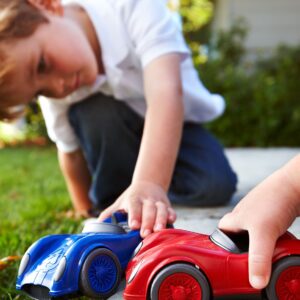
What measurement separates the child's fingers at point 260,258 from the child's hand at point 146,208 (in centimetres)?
36

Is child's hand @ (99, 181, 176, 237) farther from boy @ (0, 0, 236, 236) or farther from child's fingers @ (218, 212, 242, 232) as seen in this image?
child's fingers @ (218, 212, 242, 232)

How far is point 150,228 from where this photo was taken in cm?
141

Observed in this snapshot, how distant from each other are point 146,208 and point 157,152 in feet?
1.30

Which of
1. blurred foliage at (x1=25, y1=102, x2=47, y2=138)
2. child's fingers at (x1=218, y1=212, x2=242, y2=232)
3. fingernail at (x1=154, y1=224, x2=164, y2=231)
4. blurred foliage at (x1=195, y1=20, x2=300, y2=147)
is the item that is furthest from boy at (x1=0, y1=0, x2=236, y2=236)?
blurred foliage at (x1=25, y1=102, x2=47, y2=138)

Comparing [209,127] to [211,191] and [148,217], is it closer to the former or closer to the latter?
[211,191]

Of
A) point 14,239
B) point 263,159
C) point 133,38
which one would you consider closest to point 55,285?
point 14,239

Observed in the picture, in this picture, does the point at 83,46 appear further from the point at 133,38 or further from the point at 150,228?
the point at 150,228

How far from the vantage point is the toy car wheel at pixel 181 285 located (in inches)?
42.3

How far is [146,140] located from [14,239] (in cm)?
63

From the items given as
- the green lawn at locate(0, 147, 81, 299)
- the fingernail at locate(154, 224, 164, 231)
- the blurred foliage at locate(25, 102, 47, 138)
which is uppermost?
the fingernail at locate(154, 224, 164, 231)

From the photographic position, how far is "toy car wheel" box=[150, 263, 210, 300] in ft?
3.53

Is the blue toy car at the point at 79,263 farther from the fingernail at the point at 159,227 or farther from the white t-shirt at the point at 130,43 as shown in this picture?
the white t-shirt at the point at 130,43

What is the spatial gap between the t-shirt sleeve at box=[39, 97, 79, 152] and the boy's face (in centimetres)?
43

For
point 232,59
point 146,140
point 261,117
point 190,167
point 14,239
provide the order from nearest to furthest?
point 146,140, point 14,239, point 190,167, point 261,117, point 232,59
